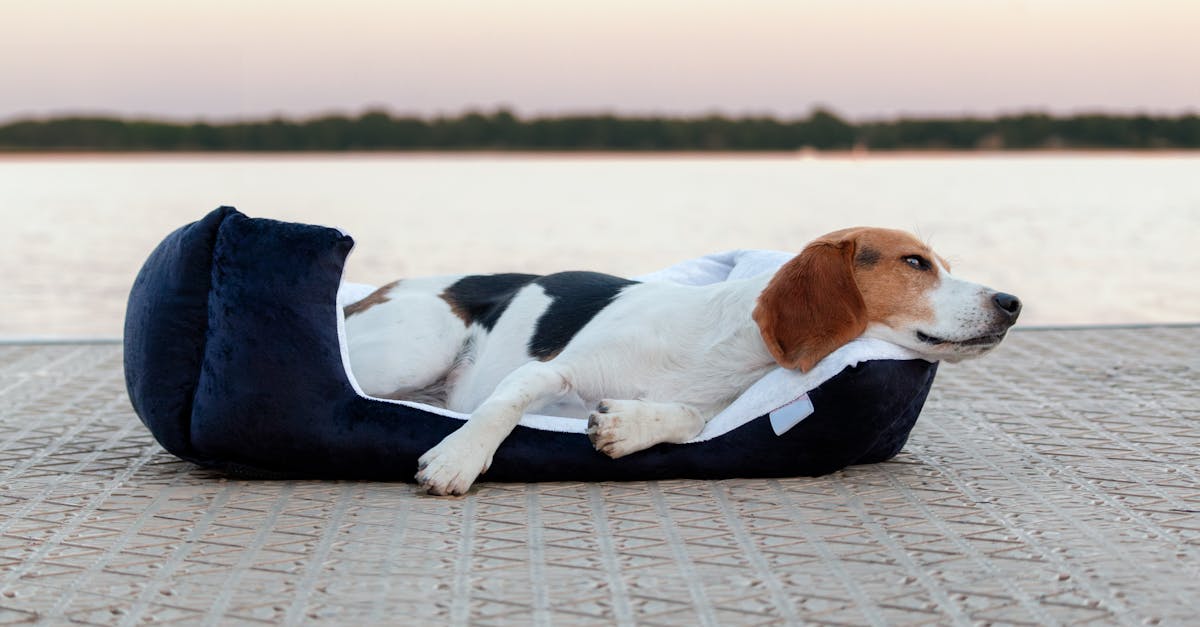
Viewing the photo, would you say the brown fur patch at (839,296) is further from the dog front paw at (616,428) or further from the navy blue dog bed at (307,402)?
the dog front paw at (616,428)

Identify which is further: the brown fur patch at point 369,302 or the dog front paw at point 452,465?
the brown fur patch at point 369,302

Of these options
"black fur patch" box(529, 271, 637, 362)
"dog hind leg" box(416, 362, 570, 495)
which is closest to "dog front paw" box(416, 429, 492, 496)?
"dog hind leg" box(416, 362, 570, 495)

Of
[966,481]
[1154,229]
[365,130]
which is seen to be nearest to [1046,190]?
[1154,229]

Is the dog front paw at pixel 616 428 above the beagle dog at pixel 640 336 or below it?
below

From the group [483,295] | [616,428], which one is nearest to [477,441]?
[616,428]

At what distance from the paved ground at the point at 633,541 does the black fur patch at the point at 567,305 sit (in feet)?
1.96

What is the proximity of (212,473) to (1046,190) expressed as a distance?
31811 millimetres

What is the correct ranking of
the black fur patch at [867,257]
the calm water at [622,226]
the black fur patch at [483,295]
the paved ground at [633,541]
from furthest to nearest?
the calm water at [622,226] → the black fur patch at [483,295] → the black fur patch at [867,257] → the paved ground at [633,541]

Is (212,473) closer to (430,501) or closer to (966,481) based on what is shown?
(430,501)

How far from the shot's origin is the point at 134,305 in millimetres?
4512

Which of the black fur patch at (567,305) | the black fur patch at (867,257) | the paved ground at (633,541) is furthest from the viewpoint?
the black fur patch at (567,305)

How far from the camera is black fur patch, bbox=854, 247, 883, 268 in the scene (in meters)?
4.17

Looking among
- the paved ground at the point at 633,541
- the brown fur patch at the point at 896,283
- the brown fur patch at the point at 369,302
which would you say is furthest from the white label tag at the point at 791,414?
the brown fur patch at the point at 369,302

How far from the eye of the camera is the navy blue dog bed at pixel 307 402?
4145 millimetres
